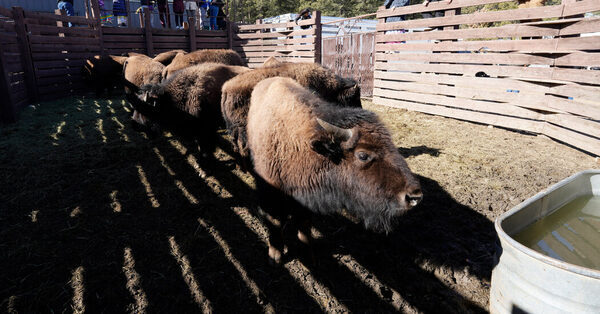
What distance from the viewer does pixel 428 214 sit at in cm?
Result: 404

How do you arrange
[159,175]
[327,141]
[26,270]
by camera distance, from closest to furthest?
[327,141]
[26,270]
[159,175]

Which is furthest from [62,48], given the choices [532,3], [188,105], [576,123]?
[576,123]

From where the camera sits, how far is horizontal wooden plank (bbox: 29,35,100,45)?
10.0 m

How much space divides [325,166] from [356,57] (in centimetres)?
1079

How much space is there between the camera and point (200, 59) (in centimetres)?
816

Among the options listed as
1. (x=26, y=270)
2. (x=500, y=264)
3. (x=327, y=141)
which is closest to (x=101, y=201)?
(x=26, y=270)

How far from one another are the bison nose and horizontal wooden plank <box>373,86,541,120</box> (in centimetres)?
632

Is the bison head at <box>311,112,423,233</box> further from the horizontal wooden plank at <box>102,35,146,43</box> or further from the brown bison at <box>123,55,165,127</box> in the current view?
the horizontal wooden plank at <box>102,35,146,43</box>

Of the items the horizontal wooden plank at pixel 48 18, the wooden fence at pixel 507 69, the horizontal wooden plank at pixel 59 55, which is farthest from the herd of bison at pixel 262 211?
the horizontal wooden plank at pixel 48 18

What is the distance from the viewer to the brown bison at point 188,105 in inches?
214

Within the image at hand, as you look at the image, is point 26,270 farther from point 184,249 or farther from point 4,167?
point 4,167

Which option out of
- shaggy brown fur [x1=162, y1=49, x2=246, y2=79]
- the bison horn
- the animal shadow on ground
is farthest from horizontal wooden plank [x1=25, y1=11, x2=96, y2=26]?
the bison horn

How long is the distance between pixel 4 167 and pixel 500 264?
7.32 metres

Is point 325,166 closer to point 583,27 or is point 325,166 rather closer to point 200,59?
point 583,27
